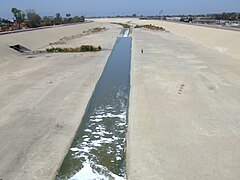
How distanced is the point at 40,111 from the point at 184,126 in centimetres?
711

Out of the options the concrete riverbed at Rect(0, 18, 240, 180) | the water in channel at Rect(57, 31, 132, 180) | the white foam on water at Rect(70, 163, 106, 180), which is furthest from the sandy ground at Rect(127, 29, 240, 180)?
the white foam on water at Rect(70, 163, 106, 180)

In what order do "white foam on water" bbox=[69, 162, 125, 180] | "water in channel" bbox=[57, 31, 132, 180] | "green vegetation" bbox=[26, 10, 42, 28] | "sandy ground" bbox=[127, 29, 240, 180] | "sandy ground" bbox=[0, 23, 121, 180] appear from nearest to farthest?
"white foam on water" bbox=[69, 162, 125, 180] < "sandy ground" bbox=[127, 29, 240, 180] < "water in channel" bbox=[57, 31, 132, 180] < "sandy ground" bbox=[0, 23, 121, 180] < "green vegetation" bbox=[26, 10, 42, 28]

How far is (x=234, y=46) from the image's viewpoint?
38062 millimetres

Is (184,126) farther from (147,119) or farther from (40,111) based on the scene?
(40,111)

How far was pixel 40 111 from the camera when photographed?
16141 mm

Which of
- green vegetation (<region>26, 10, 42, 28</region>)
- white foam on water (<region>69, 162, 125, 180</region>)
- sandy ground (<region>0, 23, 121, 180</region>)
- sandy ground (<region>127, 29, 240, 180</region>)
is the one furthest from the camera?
green vegetation (<region>26, 10, 42, 28</region>)

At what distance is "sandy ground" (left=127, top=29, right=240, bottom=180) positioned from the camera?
1011cm

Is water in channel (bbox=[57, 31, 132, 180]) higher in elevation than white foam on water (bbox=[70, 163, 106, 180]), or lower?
lower

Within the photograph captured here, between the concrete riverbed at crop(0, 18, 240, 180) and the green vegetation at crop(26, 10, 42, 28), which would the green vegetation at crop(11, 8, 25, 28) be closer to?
the green vegetation at crop(26, 10, 42, 28)

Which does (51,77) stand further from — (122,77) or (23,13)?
(23,13)

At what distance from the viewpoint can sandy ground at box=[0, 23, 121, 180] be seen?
10.7 m

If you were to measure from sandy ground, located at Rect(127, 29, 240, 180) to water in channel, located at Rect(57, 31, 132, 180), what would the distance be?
0.45 metres

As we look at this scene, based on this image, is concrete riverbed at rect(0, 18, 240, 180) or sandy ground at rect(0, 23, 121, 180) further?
sandy ground at rect(0, 23, 121, 180)

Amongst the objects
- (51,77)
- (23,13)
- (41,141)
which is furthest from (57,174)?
(23,13)
